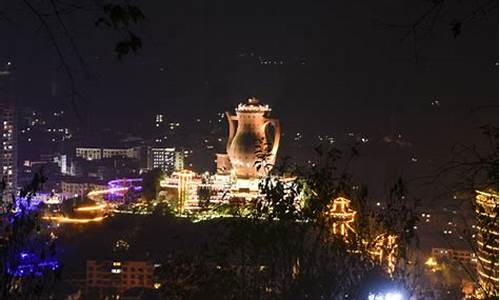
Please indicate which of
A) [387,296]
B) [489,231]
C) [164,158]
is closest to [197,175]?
[387,296]

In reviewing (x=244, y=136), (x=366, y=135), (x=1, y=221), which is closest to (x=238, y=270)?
(x=1, y=221)

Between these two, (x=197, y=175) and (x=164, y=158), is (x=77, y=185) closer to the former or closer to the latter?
(x=164, y=158)

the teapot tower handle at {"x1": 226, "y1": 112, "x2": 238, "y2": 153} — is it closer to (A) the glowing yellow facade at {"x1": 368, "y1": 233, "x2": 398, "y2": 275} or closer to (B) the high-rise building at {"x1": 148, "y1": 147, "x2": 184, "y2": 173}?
(A) the glowing yellow facade at {"x1": 368, "y1": 233, "x2": 398, "y2": 275}

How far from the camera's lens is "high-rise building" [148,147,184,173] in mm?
27703

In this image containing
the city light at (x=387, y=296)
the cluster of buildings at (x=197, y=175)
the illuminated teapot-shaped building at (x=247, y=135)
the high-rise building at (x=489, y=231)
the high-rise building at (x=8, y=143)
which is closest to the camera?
the high-rise building at (x=489, y=231)

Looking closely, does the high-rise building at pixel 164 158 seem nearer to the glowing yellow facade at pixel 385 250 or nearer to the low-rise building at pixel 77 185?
the low-rise building at pixel 77 185

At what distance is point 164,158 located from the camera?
93.4 feet

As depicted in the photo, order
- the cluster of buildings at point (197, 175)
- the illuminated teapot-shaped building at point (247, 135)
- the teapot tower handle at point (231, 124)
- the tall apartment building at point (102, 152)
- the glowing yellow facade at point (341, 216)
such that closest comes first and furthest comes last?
the cluster of buildings at point (197, 175), the glowing yellow facade at point (341, 216), the illuminated teapot-shaped building at point (247, 135), the teapot tower handle at point (231, 124), the tall apartment building at point (102, 152)

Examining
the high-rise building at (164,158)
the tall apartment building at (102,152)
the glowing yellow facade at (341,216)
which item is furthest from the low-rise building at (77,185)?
the glowing yellow facade at (341,216)

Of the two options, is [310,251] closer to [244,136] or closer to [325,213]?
[325,213]

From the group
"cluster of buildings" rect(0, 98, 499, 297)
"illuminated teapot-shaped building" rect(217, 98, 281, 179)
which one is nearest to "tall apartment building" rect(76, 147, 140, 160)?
"cluster of buildings" rect(0, 98, 499, 297)

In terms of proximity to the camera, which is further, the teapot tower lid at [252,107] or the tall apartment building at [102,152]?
the tall apartment building at [102,152]

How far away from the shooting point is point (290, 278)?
3.98 metres

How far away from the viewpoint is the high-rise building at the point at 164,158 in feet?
90.9
